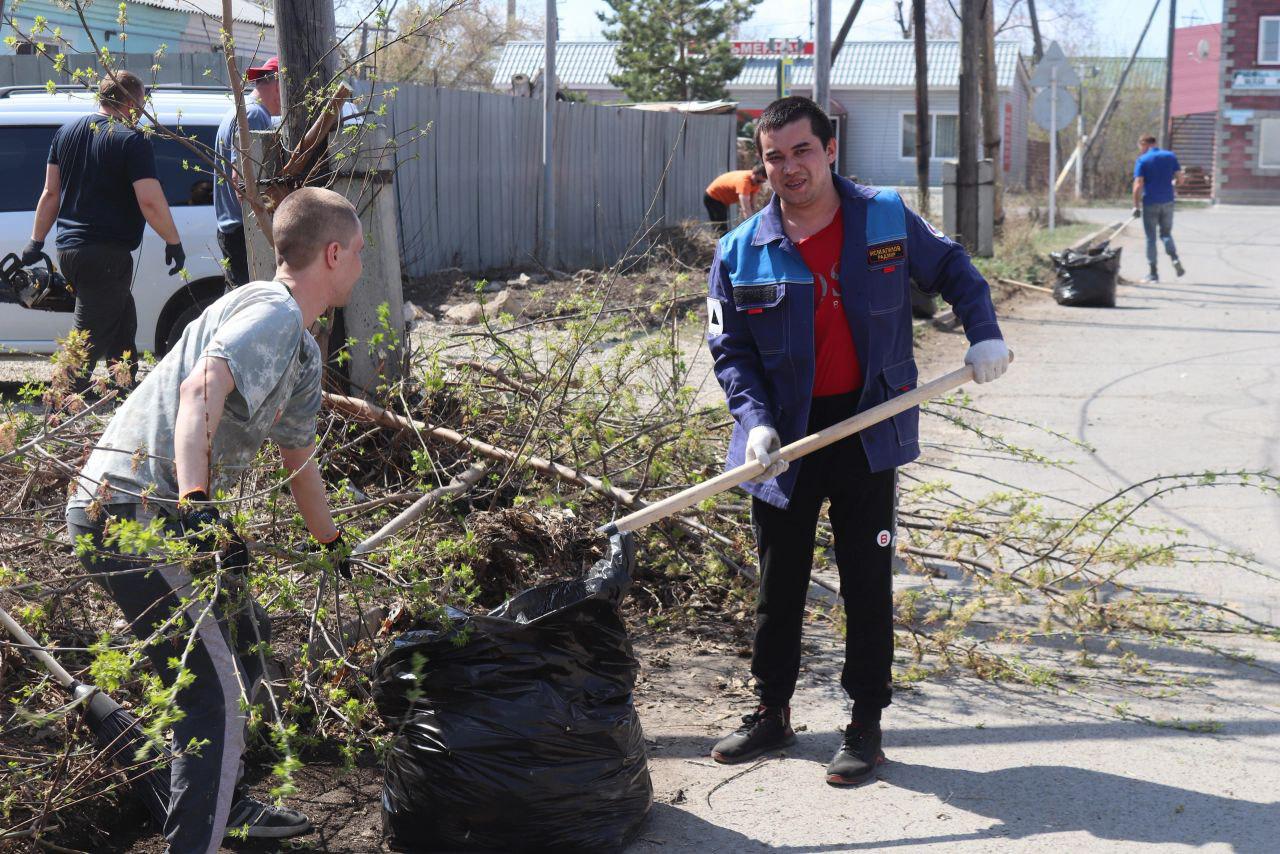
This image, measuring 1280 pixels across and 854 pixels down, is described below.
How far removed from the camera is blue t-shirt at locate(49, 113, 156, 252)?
6.52m

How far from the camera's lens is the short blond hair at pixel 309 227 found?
115 inches

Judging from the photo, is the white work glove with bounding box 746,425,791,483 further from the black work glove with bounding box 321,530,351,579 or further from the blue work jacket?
the black work glove with bounding box 321,530,351,579

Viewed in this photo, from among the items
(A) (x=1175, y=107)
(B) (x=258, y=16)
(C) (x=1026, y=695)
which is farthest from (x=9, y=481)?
(A) (x=1175, y=107)

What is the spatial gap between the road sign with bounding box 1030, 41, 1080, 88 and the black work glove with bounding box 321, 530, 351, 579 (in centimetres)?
1939

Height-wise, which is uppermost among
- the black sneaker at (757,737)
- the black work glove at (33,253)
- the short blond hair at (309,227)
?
the short blond hair at (309,227)

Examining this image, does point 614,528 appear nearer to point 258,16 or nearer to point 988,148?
point 988,148

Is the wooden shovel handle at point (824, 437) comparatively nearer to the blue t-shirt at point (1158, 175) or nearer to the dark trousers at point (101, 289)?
the dark trousers at point (101, 289)

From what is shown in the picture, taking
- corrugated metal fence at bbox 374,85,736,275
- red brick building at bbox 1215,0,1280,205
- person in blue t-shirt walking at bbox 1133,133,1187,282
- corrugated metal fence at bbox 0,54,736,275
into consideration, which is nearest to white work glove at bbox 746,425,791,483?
corrugated metal fence at bbox 0,54,736,275

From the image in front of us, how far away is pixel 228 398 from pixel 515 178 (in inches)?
514

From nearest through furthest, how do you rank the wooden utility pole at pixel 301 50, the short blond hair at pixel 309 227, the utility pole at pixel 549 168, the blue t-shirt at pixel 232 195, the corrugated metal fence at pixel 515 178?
the short blond hair at pixel 309 227 → the wooden utility pole at pixel 301 50 → the blue t-shirt at pixel 232 195 → the corrugated metal fence at pixel 515 178 → the utility pole at pixel 549 168

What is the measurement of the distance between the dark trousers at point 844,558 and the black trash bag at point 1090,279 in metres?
12.0

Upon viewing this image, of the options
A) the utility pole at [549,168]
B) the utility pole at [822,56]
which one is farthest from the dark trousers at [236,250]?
the utility pole at [549,168]

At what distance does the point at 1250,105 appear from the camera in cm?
4619

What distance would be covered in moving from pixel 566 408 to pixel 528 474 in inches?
16.8
